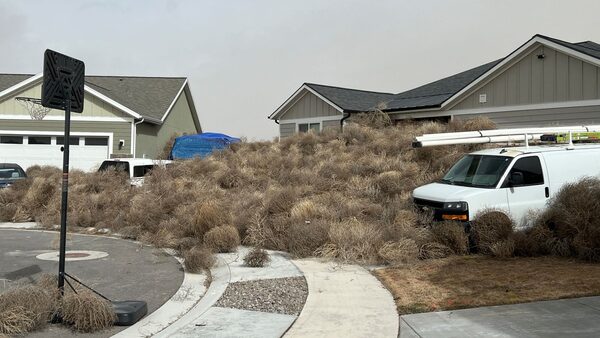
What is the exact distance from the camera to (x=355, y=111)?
2323 centimetres

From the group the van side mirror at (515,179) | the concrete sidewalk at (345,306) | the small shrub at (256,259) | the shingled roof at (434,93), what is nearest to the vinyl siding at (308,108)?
the shingled roof at (434,93)

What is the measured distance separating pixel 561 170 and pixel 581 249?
2.25 metres

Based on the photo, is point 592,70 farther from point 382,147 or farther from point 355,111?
point 355,111

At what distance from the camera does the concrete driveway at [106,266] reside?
7363 mm

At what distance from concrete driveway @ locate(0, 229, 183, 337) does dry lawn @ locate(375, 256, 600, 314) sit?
347 cm

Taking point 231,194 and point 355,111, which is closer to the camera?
point 231,194

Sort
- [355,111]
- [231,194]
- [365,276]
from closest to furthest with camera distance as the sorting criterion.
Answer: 1. [365,276]
2. [231,194]
3. [355,111]

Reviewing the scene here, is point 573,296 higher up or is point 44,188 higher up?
point 44,188

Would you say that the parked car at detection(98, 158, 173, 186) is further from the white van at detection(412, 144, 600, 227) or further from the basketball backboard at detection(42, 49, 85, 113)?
the basketball backboard at detection(42, 49, 85, 113)

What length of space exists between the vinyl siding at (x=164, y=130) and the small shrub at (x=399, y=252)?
20.5m

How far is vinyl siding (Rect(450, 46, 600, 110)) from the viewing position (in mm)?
15922

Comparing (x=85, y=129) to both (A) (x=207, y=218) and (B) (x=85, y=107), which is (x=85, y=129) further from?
(A) (x=207, y=218)

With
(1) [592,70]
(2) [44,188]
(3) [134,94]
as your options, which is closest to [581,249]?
(1) [592,70]

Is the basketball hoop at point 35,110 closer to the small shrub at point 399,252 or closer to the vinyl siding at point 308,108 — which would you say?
the vinyl siding at point 308,108
